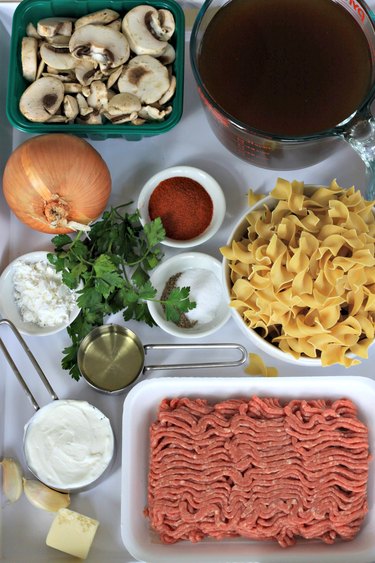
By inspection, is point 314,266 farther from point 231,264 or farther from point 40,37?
point 40,37

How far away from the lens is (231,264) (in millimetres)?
1022

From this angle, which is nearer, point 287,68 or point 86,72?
point 287,68

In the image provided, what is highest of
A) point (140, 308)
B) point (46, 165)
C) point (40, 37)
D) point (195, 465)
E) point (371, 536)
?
point (40, 37)

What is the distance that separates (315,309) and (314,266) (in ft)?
0.19

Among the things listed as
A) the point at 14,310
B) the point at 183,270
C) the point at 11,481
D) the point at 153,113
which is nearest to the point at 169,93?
the point at 153,113

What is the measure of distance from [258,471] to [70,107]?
2.03ft

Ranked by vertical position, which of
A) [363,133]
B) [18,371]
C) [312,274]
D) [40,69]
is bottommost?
[18,371]

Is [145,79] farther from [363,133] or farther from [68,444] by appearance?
[68,444]

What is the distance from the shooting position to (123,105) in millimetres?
1064

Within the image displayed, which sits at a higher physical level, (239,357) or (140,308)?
(140,308)

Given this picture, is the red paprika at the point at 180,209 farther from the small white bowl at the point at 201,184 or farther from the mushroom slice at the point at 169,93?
the mushroom slice at the point at 169,93

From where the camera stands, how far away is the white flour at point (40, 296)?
1.11m

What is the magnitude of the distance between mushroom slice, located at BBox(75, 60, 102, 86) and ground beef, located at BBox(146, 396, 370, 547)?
51 cm

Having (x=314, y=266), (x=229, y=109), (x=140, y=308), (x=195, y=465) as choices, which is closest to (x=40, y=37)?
(x=229, y=109)
